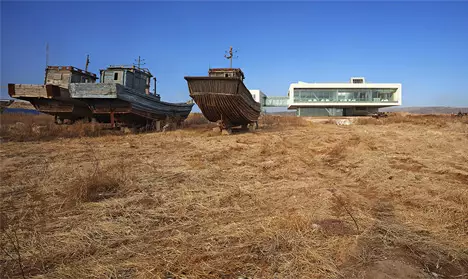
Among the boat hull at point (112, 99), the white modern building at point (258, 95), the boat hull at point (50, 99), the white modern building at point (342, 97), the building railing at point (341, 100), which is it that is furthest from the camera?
the white modern building at point (258, 95)

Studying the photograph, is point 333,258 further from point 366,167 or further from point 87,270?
point 366,167

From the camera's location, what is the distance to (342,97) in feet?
162

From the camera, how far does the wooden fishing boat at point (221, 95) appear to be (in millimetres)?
11391

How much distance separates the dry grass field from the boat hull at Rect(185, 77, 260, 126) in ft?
19.3

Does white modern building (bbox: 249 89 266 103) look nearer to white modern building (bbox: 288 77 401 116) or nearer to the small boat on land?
white modern building (bbox: 288 77 401 116)

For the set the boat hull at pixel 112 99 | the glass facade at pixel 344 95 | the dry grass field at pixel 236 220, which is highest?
the glass facade at pixel 344 95

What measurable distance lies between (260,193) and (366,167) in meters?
3.30

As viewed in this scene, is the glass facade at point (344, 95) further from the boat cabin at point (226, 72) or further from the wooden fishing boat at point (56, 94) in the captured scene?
the wooden fishing boat at point (56, 94)

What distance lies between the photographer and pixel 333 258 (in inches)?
92.0

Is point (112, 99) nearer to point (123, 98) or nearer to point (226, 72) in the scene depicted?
point (123, 98)

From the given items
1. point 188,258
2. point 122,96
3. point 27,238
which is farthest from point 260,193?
point 122,96

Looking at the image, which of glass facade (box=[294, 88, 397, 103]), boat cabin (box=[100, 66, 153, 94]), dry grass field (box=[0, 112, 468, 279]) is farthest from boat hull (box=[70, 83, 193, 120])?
glass facade (box=[294, 88, 397, 103])

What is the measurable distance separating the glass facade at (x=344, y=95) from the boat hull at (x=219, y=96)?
40.1 metres

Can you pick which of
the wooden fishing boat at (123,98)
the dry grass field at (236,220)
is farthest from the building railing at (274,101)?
the dry grass field at (236,220)
